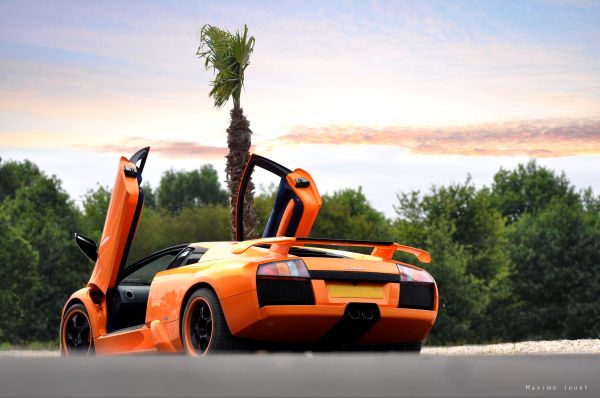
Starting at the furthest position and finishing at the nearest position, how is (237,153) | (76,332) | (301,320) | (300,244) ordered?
(237,153), (76,332), (300,244), (301,320)

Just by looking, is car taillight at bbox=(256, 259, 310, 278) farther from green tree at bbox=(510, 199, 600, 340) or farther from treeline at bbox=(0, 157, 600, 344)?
green tree at bbox=(510, 199, 600, 340)

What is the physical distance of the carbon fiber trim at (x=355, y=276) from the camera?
7312 mm

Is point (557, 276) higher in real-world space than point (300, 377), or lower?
lower

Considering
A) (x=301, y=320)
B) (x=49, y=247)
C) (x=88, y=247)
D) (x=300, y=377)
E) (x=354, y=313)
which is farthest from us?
(x=49, y=247)

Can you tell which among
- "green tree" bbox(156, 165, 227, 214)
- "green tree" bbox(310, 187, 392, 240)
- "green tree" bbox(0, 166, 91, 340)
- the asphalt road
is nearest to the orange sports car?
the asphalt road

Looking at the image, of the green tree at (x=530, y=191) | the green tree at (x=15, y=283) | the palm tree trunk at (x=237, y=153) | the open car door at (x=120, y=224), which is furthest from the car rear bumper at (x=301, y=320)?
the green tree at (x=530, y=191)

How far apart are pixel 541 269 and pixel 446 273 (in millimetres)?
10705

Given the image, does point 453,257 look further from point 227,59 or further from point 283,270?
point 283,270

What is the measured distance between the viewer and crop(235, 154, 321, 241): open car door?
9.58m

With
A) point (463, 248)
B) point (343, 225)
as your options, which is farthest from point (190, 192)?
point (463, 248)

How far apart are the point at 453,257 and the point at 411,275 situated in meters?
49.3

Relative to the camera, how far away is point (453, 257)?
2223 inches

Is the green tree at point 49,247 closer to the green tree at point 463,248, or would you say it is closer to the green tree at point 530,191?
the green tree at point 463,248

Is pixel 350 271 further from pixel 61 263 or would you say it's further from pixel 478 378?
pixel 61 263
